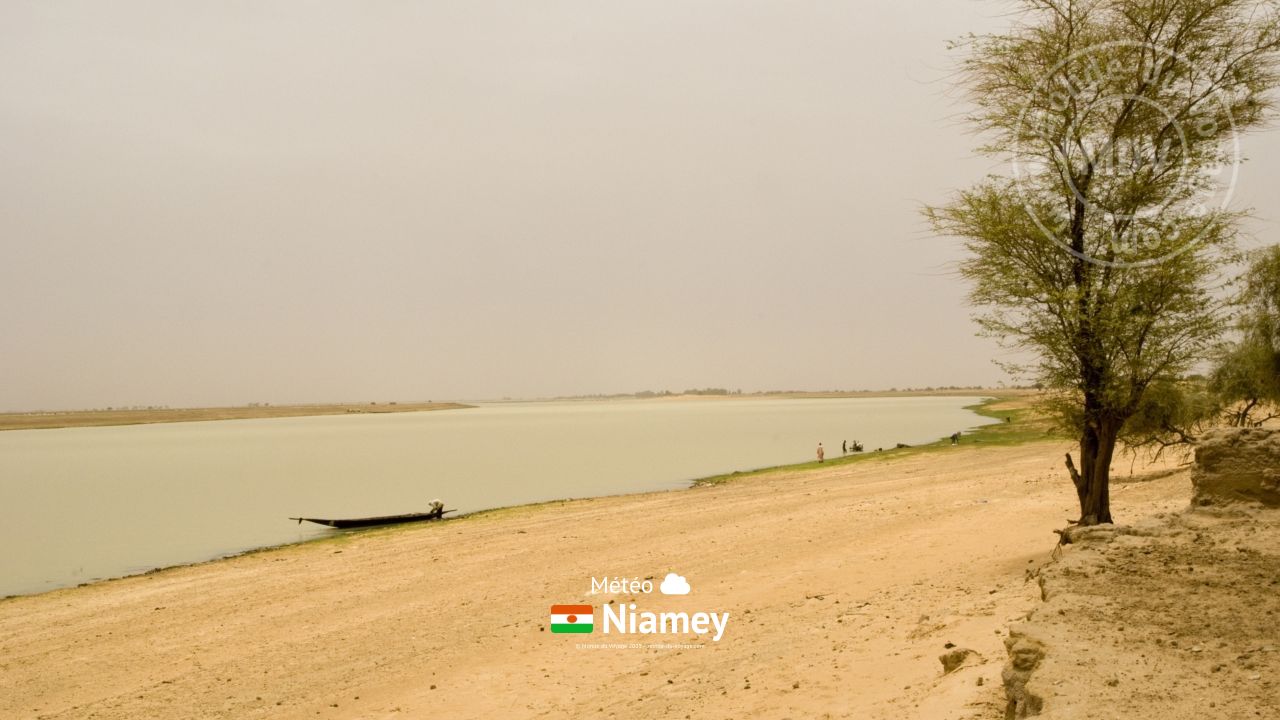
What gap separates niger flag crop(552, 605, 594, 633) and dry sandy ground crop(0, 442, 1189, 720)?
0.31 metres

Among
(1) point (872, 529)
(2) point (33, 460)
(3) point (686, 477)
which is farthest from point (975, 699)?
(2) point (33, 460)

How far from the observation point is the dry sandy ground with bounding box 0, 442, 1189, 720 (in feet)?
29.2

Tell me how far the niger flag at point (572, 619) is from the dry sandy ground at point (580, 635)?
1.03 ft

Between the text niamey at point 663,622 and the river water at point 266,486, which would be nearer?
the text niamey at point 663,622

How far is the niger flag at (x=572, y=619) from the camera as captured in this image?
42.3ft

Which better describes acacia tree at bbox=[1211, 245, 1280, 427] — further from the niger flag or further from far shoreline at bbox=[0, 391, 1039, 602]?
the niger flag

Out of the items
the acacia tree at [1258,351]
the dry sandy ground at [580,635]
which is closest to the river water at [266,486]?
the dry sandy ground at [580,635]

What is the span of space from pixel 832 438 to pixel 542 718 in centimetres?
7627

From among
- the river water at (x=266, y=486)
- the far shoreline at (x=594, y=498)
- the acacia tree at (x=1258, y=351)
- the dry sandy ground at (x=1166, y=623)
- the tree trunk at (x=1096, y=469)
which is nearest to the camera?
the dry sandy ground at (x=1166, y=623)

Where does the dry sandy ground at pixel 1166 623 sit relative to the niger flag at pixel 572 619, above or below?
above

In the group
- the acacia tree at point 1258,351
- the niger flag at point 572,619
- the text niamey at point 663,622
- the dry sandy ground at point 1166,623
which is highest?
the acacia tree at point 1258,351

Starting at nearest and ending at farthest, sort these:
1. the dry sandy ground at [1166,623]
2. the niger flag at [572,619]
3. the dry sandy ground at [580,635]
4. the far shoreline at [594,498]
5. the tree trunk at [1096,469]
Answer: the dry sandy ground at [1166,623] → the dry sandy ground at [580,635] → the tree trunk at [1096,469] → the niger flag at [572,619] → the far shoreline at [594,498]

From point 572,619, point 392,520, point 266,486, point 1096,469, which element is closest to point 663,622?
point 572,619

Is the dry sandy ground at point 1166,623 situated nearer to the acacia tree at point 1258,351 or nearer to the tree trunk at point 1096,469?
the tree trunk at point 1096,469
